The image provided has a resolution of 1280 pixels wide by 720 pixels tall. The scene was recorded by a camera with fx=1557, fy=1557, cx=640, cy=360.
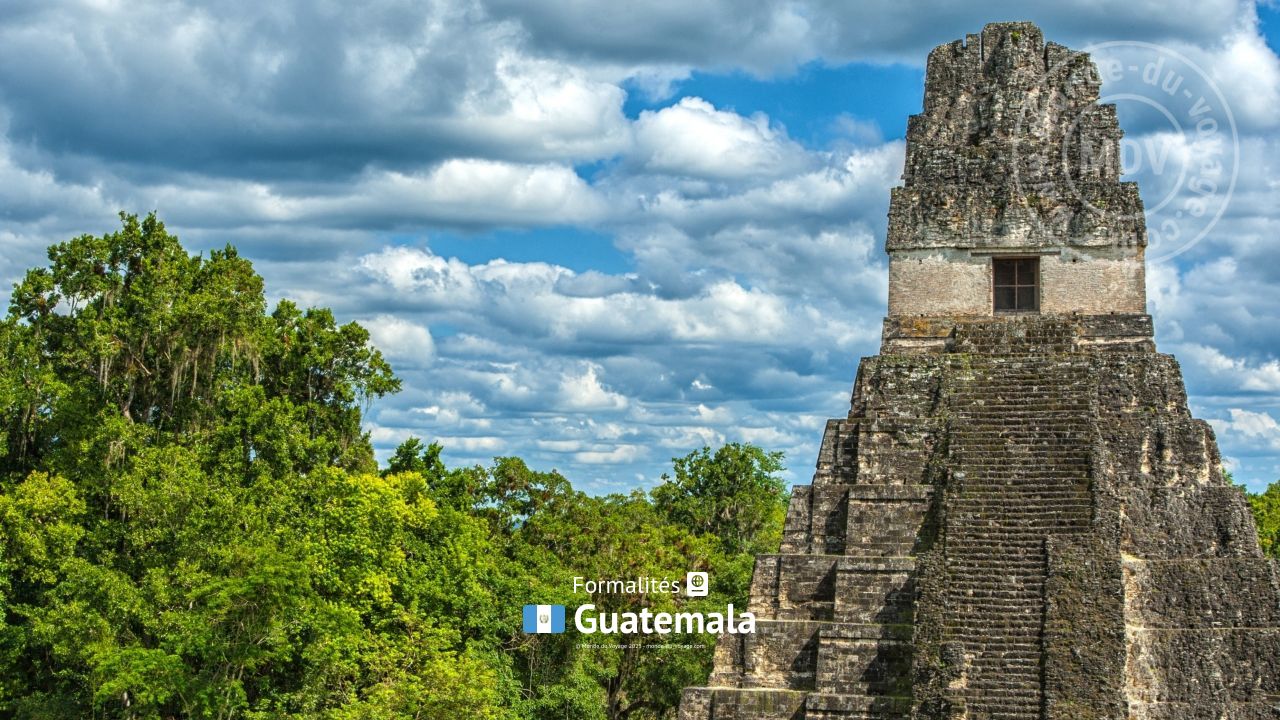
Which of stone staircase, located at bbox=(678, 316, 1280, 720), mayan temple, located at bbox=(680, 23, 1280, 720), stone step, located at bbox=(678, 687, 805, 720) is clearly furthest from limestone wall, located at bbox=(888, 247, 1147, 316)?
stone step, located at bbox=(678, 687, 805, 720)

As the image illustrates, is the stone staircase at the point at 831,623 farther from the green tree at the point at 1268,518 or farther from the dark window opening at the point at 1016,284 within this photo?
the green tree at the point at 1268,518

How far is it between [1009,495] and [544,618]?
11.5 m

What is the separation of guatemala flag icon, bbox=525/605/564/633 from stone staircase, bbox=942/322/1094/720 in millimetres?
10206

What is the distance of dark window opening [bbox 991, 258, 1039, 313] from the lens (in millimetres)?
23828

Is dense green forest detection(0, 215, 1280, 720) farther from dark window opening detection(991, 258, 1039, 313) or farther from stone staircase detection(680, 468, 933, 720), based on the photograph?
dark window opening detection(991, 258, 1039, 313)

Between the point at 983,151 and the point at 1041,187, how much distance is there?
1069 millimetres

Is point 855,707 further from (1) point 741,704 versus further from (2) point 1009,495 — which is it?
(2) point 1009,495

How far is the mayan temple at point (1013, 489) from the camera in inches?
719

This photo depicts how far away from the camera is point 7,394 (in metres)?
28.0

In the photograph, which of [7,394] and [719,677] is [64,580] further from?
[719,677]

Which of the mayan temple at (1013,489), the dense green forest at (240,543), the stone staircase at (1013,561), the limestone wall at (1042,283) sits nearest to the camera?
the stone staircase at (1013,561)

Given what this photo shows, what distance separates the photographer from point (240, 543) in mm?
26453

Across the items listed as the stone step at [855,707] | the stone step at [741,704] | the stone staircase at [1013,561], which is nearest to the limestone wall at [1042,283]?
the stone staircase at [1013,561]

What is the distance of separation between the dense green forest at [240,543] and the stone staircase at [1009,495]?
8.93 metres
